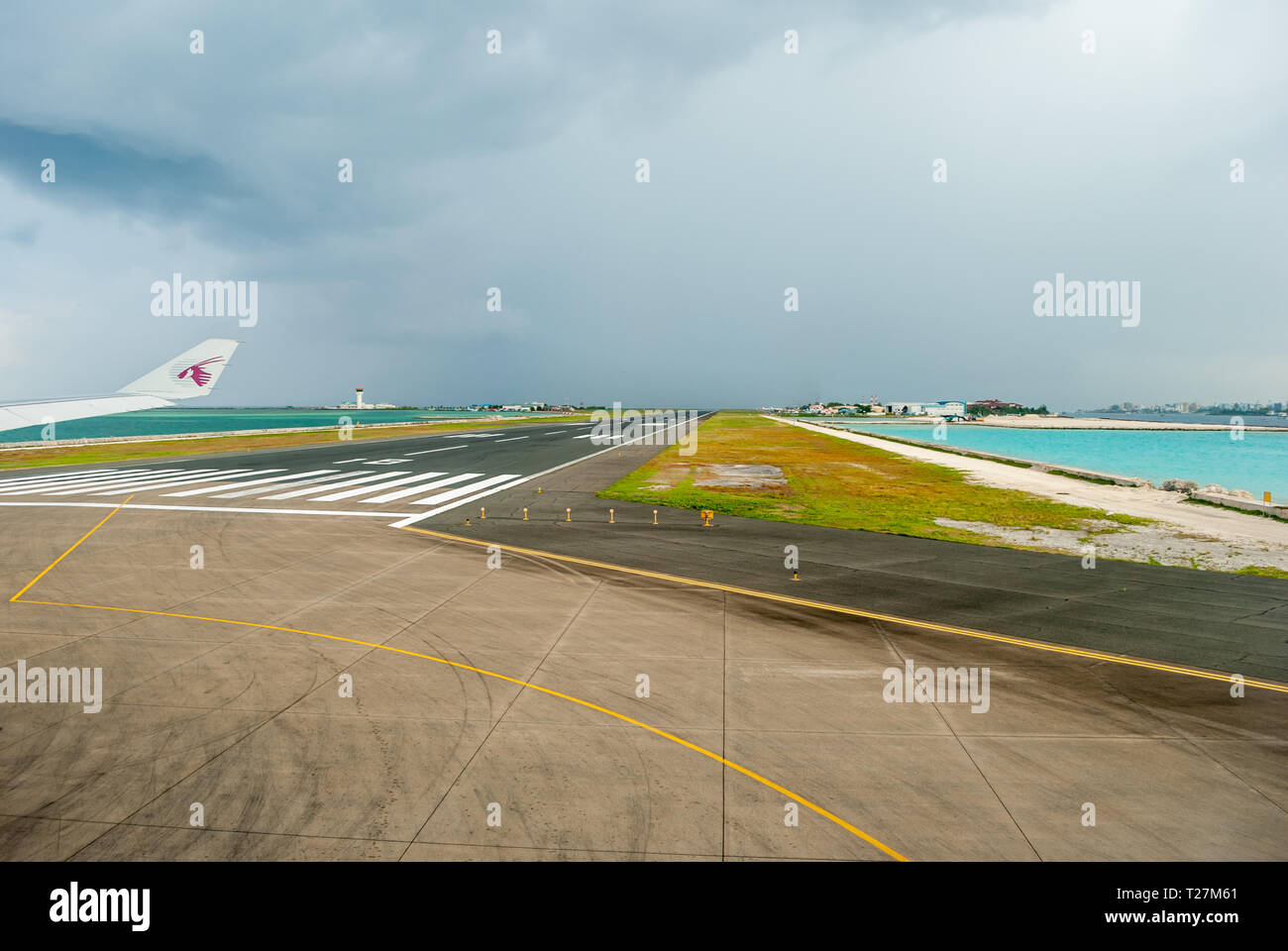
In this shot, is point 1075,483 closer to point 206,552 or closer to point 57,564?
point 206,552

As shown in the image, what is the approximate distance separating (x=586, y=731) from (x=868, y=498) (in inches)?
897

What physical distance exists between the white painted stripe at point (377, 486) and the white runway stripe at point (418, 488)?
3.80 ft

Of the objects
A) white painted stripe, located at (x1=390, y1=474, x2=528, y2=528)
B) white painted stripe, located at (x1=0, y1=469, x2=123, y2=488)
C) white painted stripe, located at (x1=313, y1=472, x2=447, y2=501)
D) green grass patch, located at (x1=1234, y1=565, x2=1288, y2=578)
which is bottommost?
green grass patch, located at (x1=1234, y1=565, x2=1288, y2=578)

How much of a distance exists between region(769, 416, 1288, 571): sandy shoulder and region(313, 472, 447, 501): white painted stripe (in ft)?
83.0

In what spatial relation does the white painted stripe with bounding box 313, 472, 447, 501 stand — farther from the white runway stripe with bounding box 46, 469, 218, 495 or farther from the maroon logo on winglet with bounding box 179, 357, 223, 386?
the white runway stripe with bounding box 46, 469, 218, 495

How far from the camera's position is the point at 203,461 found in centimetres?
3928

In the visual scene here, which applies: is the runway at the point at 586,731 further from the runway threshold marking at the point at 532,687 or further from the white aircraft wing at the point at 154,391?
the white aircraft wing at the point at 154,391

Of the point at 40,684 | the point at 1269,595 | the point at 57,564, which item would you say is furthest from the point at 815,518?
the point at 57,564

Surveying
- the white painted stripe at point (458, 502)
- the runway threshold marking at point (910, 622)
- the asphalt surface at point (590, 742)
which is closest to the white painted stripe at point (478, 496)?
the white painted stripe at point (458, 502)

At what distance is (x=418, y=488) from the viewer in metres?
28.2

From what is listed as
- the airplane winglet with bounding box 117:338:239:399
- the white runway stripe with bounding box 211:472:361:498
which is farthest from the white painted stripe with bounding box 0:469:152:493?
the airplane winglet with bounding box 117:338:239:399

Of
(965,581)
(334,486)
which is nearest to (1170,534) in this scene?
(965,581)

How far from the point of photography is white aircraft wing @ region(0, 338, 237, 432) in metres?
13.7

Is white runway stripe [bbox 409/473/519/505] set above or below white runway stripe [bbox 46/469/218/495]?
below
